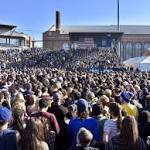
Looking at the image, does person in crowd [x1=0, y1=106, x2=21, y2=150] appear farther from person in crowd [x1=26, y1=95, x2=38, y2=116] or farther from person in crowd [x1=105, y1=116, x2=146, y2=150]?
person in crowd [x1=26, y1=95, x2=38, y2=116]

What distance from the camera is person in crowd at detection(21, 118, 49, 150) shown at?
6.46 metres

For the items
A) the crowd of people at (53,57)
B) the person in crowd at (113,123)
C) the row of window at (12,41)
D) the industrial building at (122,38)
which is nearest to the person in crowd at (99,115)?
the person in crowd at (113,123)

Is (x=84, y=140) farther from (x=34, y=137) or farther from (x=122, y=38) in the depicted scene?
(x=122, y=38)

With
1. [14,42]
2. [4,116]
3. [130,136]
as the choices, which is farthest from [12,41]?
[130,136]

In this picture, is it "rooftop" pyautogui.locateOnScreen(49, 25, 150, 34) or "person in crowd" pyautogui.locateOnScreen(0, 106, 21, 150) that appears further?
"rooftop" pyautogui.locateOnScreen(49, 25, 150, 34)

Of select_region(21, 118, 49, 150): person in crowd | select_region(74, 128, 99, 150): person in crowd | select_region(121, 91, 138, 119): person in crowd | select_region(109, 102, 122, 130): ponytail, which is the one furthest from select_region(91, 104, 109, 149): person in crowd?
select_region(21, 118, 49, 150): person in crowd

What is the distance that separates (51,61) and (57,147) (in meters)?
64.4

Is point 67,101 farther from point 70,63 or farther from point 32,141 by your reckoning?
point 70,63

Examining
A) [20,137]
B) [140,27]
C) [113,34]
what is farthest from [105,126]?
[140,27]

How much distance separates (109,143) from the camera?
23.6 ft

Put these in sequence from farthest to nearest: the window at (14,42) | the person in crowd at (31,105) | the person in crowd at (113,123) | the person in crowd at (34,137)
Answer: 1. the window at (14,42)
2. the person in crowd at (31,105)
3. the person in crowd at (113,123)
4. the person in crowd at (34,137)

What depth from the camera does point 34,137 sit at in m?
6.52

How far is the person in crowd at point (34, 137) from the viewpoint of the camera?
6461 millimetres

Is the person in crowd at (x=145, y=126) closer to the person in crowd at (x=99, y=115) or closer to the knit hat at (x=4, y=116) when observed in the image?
the person in crowd at (x=99, y=115)
